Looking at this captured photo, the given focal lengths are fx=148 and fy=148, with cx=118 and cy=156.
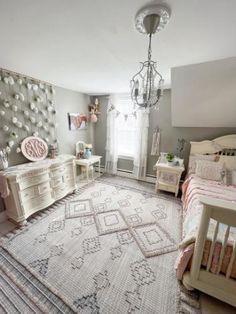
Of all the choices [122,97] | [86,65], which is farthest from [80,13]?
[122,97]

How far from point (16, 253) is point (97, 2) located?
8.14 feet

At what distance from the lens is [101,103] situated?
13.2 ft

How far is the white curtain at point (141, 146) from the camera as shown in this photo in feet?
11.4

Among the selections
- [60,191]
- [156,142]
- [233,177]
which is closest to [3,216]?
[60,191]

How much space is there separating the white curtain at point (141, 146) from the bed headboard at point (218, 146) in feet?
3.49

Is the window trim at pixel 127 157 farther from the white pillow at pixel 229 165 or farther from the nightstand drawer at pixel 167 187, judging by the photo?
the white pillow at pixel 229 165

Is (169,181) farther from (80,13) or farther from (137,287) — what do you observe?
(80,13)

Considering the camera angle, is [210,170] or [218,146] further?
[218,146]

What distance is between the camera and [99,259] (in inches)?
66.4

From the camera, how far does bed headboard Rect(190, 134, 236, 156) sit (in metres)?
2.70

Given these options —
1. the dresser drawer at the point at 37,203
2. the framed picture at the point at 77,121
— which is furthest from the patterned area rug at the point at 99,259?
the framed picture at the point at 77,121

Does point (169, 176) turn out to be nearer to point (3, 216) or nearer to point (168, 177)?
point (168, 177)

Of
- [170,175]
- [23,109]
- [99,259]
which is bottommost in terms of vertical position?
[99,259]

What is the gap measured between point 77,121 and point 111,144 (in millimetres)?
1038
